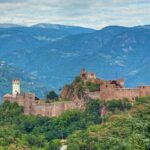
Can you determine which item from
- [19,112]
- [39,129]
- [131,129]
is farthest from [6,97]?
[131,129]

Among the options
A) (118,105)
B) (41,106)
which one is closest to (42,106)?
(41,106)

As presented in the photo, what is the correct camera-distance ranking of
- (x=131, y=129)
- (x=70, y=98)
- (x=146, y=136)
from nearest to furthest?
(x=146, y=136) → (x=131, y=129) → (x=70, y=98)

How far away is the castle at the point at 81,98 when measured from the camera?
100m

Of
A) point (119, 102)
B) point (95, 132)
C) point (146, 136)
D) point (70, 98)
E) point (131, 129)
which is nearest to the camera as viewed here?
point (146, 136)

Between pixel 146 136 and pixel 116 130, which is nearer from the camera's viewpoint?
pixel 146 136

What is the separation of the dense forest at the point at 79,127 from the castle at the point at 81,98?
104 cm

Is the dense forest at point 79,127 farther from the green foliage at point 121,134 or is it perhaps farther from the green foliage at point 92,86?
the green foliage at point 92,86

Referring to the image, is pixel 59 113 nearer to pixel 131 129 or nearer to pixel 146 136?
pixel 131 129

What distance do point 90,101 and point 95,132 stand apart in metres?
17.9

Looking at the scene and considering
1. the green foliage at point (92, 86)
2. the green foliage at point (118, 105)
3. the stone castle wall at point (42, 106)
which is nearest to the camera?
the green foliage at point (118, 105)

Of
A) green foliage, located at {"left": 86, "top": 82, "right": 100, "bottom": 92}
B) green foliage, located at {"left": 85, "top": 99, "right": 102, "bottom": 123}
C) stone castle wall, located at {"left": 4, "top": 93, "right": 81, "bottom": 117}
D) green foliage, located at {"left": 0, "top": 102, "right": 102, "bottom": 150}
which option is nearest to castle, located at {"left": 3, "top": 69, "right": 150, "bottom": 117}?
stone castle wall, located at {"left": 4, "top": 93, "right": 81, "bottom": 117}

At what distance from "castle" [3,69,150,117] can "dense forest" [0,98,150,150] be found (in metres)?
1.04

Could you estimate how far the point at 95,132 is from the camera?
8406 centimetres

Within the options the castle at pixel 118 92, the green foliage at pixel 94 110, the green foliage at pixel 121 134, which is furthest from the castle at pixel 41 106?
the green foliage at pixel 121 134
